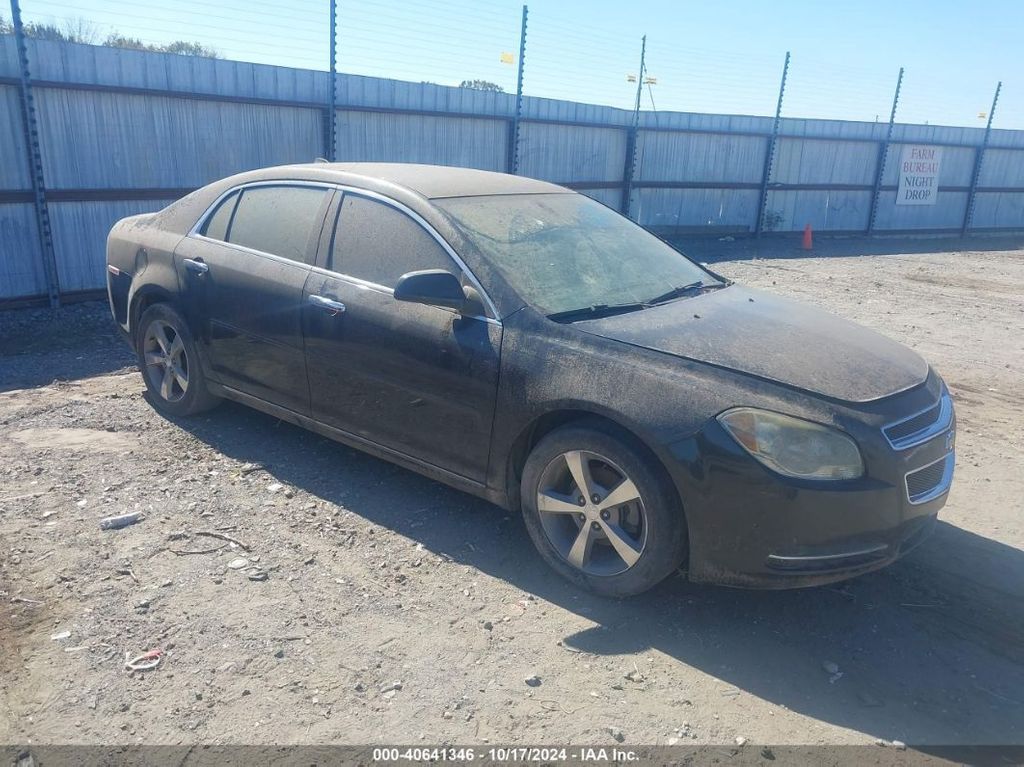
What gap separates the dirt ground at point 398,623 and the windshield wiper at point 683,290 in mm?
1411

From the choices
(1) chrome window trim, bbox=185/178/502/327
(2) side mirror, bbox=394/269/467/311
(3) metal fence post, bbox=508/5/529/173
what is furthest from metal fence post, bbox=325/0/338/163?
(2) side mirror, bbox=394/269/467/311

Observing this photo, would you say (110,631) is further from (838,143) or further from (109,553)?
(838,143)

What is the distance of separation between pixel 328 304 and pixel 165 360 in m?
1.82

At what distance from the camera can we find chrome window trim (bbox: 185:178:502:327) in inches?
154

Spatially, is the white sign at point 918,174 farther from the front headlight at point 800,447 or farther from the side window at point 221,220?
the front headlight at point 800,447

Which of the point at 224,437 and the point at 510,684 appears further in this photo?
the point at 224,437

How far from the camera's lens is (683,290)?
4.47 m

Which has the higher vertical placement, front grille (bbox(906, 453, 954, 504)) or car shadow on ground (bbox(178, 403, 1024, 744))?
front grille (bbox(906, 453, 954, 504))

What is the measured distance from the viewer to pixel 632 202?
16.4 meters

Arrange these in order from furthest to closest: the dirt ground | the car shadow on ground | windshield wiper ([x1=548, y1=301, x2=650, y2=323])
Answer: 1. windshield wiper ([x1=548, y1=301, x2=650, y2=323])
2. the car shadow on ground
3. the dirt ground

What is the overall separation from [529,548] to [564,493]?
51 cm

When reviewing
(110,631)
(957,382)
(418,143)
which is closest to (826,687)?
(110,631)

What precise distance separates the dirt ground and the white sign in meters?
17.3

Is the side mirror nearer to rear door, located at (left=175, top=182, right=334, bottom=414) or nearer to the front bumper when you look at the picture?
rear door, located at (left=175, top=182, right=334, bottom=414)
